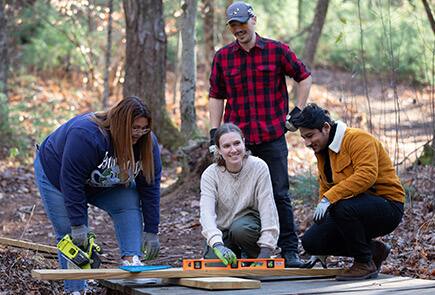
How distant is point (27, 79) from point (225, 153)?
1574cm

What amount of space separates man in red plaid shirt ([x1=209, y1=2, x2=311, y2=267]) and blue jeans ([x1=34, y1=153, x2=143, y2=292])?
34.8 inches

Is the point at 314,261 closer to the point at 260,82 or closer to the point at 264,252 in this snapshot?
the point at 264,252

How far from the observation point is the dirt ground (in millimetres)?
6199

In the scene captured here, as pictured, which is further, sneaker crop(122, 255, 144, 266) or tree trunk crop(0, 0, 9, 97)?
tree trunk crop(0, 0, 9, 97)

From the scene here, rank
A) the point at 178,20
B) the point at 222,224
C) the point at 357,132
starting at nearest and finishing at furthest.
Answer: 1. the point at 357,132
2. the point at 222,224
3. the point at 178,20

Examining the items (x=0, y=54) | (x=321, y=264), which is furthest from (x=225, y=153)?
(x=0, y=54)

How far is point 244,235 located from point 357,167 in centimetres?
96

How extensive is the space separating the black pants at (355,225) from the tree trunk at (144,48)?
7.60 metres

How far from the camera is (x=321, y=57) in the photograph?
29797 millimetres

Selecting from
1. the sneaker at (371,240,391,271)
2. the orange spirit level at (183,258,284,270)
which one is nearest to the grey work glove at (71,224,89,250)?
the orange spirit level at (183,258,284,270)

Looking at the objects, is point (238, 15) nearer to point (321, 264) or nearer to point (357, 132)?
point (357, 132)

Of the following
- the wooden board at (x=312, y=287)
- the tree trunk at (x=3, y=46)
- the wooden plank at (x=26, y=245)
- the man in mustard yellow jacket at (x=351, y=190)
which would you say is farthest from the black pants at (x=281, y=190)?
the tree trunk at (x=3, y=46)

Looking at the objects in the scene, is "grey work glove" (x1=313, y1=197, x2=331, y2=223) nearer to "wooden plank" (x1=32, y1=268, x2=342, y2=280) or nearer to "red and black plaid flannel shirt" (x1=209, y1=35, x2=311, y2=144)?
"wooden plank" (x1=32, y1=268, x2=342, y2=280)

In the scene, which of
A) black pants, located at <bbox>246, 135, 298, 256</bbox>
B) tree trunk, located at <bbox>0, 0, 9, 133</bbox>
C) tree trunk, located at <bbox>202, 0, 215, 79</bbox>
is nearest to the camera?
black pants, located at <bbox>246, 135, 298, 256</bbox>
